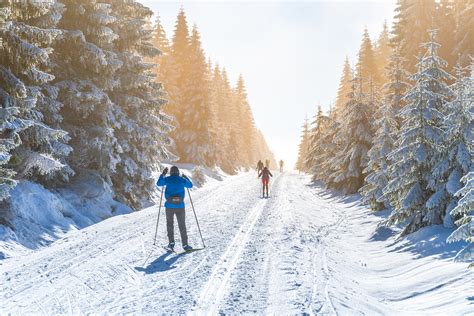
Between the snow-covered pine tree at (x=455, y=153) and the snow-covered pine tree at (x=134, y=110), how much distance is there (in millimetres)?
12689

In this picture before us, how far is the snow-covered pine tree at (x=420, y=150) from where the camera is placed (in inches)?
408

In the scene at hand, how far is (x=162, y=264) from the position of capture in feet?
26.8

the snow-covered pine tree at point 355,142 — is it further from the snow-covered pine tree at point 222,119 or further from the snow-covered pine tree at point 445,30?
the snow-covered pine tree at point 222,119

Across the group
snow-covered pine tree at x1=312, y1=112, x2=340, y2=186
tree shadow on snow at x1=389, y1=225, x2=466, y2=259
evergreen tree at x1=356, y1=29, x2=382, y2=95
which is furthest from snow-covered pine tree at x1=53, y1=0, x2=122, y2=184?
evergreen tree at x1=356, y1=29, x2=382, y2=95

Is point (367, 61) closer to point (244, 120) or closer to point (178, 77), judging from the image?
point (178, 77)

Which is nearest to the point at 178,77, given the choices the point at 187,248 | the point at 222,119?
the point at 222,119

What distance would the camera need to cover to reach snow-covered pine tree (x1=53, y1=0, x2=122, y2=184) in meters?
14.6

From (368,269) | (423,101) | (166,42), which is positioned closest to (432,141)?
(423,101)

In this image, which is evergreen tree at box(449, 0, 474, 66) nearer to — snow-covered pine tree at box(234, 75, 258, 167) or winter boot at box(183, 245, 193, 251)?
winter boot at box(183, 245, 193, 251)

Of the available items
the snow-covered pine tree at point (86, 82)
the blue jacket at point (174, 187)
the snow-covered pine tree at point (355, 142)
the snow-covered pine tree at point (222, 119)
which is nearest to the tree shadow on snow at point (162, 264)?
the blue jacket at point (174, 187)

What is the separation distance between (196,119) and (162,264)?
32.3 metres

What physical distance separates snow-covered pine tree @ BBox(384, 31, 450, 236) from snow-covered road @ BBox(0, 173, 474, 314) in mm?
1056

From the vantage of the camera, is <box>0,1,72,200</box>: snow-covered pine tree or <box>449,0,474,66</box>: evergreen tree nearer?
<box>0,1,72,200</box>: snow-covered pine tree

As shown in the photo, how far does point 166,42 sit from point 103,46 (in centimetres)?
3616
